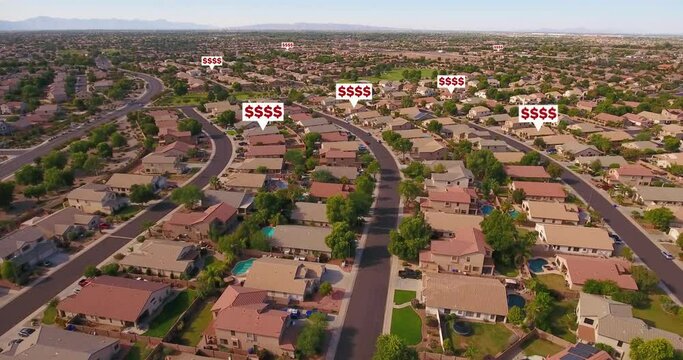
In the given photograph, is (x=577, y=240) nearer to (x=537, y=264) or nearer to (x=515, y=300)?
(x=537, y=264)

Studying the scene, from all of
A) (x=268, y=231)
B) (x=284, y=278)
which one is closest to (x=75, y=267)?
(x=268, y=231)

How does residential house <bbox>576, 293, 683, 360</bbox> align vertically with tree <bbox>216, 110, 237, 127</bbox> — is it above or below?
below

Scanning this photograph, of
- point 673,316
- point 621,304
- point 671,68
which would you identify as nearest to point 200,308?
point 621,304

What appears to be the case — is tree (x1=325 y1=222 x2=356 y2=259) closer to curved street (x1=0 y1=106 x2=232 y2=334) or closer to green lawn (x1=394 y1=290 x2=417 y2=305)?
green lawn (x1=394 y1=290 x2=417 y2=305)

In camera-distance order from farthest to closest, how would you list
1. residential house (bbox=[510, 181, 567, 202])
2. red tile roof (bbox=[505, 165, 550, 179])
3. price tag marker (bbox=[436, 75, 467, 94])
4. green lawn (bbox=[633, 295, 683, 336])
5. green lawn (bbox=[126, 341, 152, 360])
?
1. price tag marker (bbox=[436, 75, 467, 94])
2. red tile roof (bbox=[505, 165, 550, 179])
3. residential house (bbox=[510, 181, 567, 202])
4. green lawn (bbox=[633, 295, 683, 336])
5. green lawn (bbox=[126, 341, 152, 360])

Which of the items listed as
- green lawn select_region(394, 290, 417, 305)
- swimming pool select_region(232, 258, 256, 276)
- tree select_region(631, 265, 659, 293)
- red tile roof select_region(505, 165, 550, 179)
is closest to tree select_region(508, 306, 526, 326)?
green lawn select_region(394, 290, 417, 305)

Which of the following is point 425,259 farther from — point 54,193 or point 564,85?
point 564,85
